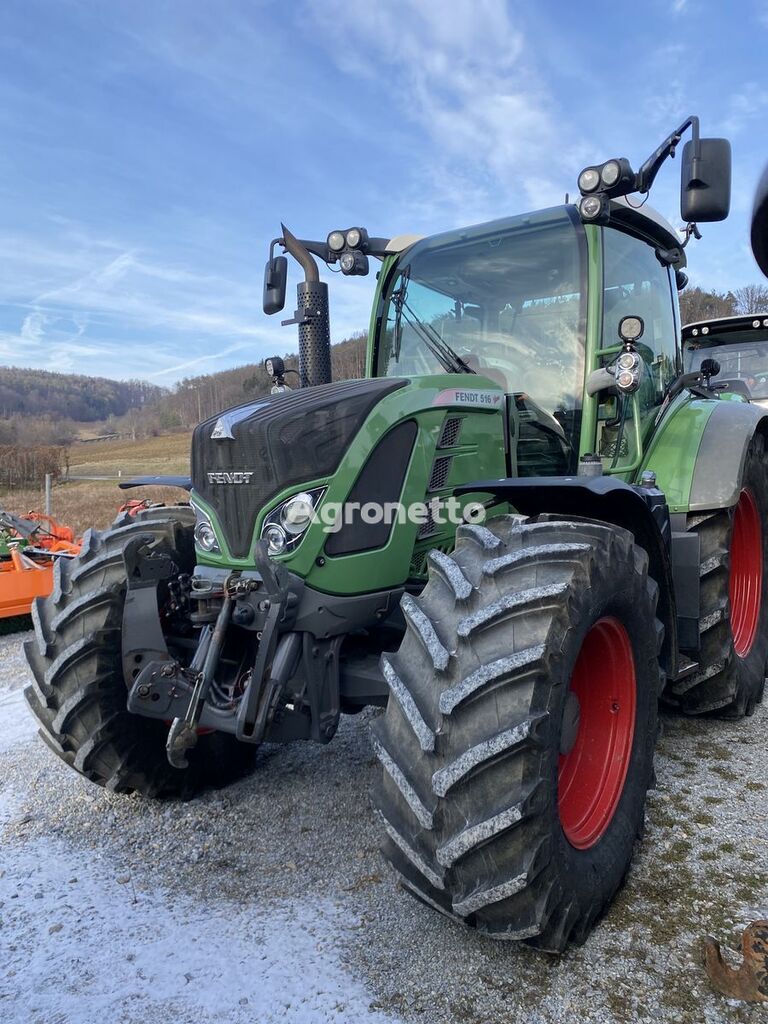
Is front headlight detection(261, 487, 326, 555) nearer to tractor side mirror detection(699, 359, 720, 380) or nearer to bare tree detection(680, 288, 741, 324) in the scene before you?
tractor side mirror detection(699, 359, 720, 380)

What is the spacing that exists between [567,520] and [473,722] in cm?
89

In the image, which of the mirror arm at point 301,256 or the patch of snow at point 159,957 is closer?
the patch of snow at point 159,957

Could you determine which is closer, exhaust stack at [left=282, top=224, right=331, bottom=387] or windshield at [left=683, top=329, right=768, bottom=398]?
exhaust stack at [left=282, top=224, right=331, bottom=387]

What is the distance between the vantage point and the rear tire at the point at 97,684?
2.86 meters

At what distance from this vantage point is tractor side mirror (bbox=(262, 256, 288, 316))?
142 inches

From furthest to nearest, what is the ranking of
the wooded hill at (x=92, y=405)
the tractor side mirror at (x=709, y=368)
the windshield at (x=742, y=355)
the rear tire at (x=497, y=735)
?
the wooded hill at (x=92, y=405), the windshield at (x=742, y=355), the tractor side mirror at (x=709, y=368), the rear tire at (x=497, y=735)

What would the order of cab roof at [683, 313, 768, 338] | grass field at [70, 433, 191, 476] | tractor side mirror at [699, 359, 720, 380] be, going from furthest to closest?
grass field at [70, 433, 191, 476]
cab roof at [683, 313, 768, 338]
tractor side mirror at [699, 359, 720, 380]

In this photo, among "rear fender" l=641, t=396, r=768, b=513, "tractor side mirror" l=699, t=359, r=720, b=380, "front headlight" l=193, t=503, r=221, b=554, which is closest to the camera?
"front headlight" l=193, t=503, r=221, b=554

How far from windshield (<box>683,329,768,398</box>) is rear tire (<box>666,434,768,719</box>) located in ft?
13.5

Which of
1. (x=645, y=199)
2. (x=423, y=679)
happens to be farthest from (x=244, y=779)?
(x=645, y=199)

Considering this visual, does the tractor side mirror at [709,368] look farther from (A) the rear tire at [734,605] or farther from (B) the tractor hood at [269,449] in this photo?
(B) the tractor hood at [269,449]

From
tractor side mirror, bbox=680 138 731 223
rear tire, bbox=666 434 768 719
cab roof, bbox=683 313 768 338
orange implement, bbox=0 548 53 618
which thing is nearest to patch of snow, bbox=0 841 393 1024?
rear tire, bbox=666 434 768 719

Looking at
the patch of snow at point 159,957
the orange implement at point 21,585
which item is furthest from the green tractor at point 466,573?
the orange implement at point 21,585

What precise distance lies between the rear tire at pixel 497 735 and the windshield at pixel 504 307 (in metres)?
1.36
